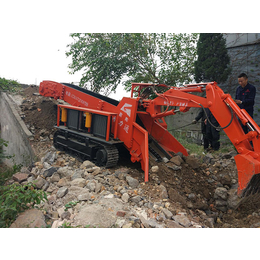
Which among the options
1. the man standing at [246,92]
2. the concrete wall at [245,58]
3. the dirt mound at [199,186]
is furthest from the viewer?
the concrete wall at [245,58]

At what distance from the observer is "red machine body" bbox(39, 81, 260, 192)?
3.33 m

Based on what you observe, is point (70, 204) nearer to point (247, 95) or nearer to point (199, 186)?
point (199, 186)

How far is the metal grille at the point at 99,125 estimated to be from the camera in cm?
505

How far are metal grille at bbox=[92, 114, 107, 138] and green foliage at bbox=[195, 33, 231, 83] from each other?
198 inches

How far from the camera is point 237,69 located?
27.3 ft

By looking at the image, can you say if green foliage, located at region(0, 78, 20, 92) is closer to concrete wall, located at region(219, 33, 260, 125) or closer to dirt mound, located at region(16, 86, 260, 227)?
dirt mound, located at region(16, 86, 260, 227)

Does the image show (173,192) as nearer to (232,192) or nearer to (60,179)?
(232,192)

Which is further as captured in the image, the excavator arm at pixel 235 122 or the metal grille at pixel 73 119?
the metal grille at pixel 73 119

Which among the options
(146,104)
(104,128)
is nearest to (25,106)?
(104,128)

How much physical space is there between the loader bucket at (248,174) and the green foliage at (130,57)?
23.2ft

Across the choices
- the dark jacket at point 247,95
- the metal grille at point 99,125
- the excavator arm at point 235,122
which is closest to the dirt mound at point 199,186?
the excavator arm at point 235,122

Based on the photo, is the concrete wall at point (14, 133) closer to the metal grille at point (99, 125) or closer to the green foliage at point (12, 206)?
the metal grille at point (99, 125)

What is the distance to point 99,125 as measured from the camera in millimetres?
5199

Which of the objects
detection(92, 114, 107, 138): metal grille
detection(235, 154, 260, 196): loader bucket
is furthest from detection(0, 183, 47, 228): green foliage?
detection(235, 154, 260, 196): loader bucket
